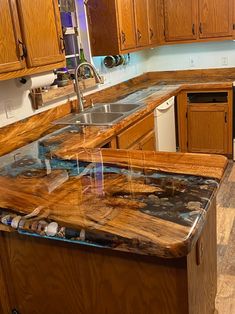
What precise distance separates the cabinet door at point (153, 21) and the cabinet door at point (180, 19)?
12cm

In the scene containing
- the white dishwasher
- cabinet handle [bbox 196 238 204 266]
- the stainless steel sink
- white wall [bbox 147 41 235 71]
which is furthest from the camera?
white wall [bbox 147 41 235 71]

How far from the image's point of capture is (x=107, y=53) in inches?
135

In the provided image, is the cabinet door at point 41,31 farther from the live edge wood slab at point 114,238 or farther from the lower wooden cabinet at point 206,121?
the lower wooden cabinet at point 206,121

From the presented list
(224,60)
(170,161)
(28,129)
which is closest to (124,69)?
(224,60)

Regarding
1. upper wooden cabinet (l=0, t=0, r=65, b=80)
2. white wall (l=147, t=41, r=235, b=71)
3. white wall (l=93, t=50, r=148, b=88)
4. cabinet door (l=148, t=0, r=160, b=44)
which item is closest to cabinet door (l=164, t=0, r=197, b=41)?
cabinet door (l=148, t=0, r=160, b=44)

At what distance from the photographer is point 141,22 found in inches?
152

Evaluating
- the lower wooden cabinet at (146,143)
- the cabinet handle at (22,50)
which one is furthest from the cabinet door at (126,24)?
the cabinet handle at (22,50)

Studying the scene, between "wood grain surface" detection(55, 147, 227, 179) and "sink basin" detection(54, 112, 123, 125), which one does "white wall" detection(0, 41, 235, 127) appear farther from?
"wood grain surface" detection(55, 147, 227, 179)

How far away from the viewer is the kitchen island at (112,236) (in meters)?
1.10

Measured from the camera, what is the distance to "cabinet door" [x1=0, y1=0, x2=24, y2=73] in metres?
1.82

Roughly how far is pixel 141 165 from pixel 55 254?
1.72 ft

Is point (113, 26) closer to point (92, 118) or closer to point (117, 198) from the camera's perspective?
point (92, 118)

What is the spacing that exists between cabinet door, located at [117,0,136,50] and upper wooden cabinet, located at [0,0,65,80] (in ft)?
4.08

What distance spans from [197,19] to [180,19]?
20 cm
